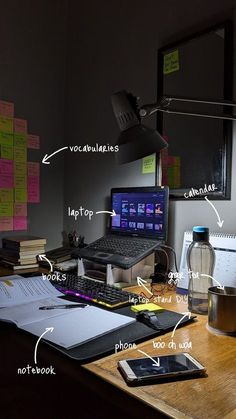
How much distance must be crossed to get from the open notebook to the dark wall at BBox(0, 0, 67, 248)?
83cm

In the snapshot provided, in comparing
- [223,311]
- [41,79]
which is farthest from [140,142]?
[41,79]

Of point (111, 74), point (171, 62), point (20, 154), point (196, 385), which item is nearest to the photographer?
point (196, 385)

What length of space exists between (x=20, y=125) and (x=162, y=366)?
163 centimetres

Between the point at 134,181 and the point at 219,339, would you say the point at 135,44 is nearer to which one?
the point at 134,181

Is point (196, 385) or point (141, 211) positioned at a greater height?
point (141, 211)

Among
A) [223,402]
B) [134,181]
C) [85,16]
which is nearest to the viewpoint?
[223,402]

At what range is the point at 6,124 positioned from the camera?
192 cm

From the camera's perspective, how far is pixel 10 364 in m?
1.12

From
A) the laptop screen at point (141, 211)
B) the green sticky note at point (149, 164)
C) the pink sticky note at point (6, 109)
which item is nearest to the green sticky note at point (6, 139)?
the pink sticky note at point (6, 109)

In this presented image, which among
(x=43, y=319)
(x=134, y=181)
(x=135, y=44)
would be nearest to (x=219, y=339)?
(x=43, y=319)

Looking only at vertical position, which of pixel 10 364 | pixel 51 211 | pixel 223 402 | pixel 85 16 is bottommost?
pixel 10 364

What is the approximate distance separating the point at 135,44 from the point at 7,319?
1.40 m

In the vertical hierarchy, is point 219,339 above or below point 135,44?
below

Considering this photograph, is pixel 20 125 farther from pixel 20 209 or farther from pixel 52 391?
pixel 52 391
